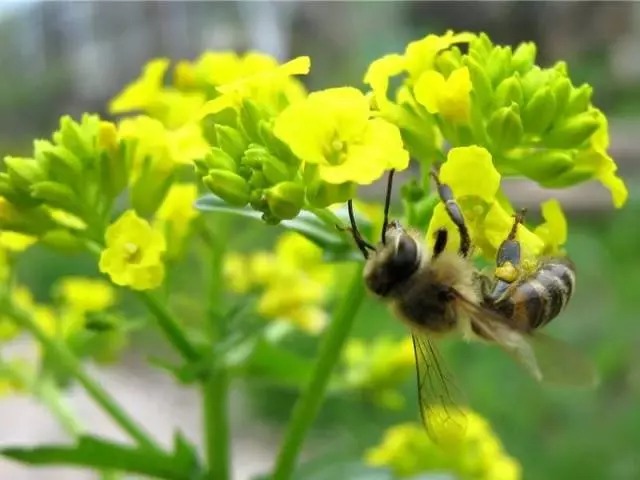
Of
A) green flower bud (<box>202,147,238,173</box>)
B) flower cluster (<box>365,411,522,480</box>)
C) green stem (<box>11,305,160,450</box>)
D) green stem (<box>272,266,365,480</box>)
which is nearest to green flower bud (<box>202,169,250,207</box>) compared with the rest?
green flower bud (<box>202,147,238,173</box>)

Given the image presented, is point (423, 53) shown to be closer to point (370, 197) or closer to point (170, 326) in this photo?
point (170, 326)

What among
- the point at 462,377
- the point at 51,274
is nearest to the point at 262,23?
the point at 51,274

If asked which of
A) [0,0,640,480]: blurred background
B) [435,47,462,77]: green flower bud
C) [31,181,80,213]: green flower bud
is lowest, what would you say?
[0,0,640,480]: blurred background

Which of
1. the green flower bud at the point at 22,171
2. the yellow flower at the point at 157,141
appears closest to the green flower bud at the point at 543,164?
the yellow flower at the point at 157,141

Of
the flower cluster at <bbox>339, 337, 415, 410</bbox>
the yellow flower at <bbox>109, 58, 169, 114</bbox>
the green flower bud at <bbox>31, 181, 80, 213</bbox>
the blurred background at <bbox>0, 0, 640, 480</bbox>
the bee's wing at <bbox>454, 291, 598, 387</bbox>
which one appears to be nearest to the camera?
the bee's wing at <bbox>454, 291, 598, 387</bbox>

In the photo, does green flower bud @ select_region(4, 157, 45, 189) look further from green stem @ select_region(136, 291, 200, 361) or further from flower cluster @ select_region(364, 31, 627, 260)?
flower cluster @ select_region(364, 31, 627, 260)
